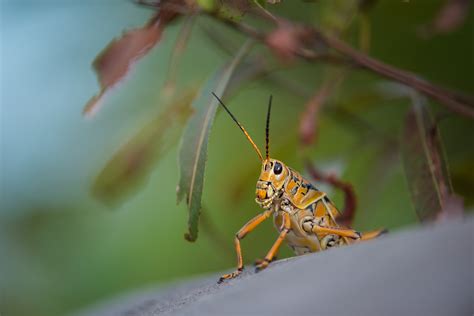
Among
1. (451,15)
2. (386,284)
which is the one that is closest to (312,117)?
(451,15)

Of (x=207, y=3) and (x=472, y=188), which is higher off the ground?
(x=207, y=3)

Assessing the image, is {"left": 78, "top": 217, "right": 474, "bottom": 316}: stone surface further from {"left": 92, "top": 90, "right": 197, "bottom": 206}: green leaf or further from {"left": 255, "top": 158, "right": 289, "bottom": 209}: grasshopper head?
{"left": 92, "top": 90, "right": 197, "bottom": 206}: green leaf

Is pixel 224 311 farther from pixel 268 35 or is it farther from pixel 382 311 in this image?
pixel 268 35

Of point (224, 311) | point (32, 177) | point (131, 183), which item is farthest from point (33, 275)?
point (224, 311)

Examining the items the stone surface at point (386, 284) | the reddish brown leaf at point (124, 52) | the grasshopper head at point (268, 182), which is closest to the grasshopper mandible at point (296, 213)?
the grasshopper head at point (268, 182)

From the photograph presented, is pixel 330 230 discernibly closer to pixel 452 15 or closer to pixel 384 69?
pixel 384 69
